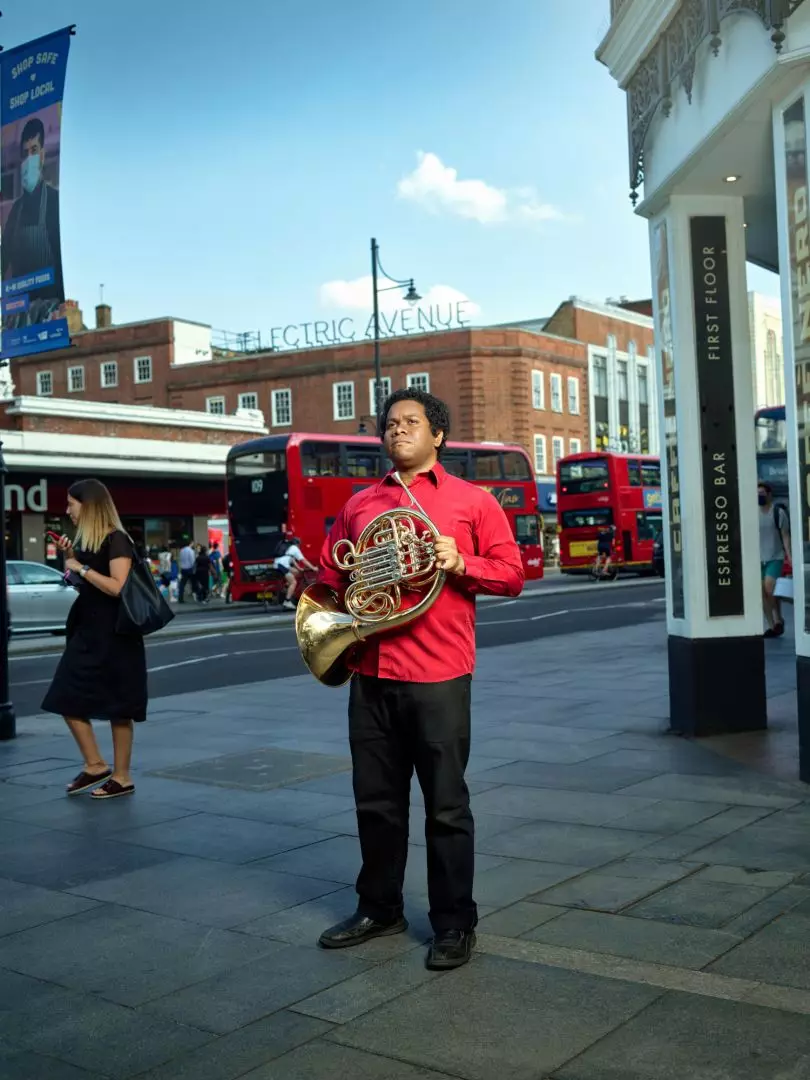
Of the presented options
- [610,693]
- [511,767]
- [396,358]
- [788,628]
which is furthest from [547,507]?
[511,767]

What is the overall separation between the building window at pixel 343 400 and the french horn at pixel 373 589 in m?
50.1

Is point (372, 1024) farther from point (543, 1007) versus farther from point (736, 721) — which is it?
point (736, 721)

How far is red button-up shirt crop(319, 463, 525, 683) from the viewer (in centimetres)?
406

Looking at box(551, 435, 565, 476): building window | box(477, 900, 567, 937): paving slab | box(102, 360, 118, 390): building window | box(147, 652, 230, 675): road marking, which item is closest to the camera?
box(477, 900, 567, 937): paving slab

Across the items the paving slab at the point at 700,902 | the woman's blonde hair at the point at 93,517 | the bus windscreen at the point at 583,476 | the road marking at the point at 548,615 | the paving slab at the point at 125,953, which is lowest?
the road marking at the point at 548,615

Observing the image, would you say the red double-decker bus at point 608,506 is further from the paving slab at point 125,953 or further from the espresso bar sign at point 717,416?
the paving slab at point 125,953

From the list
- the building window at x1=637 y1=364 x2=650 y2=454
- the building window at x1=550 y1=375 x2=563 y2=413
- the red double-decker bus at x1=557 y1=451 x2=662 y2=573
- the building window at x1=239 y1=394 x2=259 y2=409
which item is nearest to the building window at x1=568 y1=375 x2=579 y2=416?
the building window at x1=550 y1=375 x2=563 y2=413

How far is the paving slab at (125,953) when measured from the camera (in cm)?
389

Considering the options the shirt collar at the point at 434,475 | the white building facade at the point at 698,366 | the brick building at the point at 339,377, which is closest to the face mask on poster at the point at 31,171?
the white building facade at the point at 698,366

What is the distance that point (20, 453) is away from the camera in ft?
108

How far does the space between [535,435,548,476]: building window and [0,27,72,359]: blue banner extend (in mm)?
43676

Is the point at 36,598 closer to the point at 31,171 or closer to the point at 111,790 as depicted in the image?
the point at 31,171

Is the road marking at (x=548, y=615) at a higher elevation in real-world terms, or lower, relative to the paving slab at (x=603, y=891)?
lower

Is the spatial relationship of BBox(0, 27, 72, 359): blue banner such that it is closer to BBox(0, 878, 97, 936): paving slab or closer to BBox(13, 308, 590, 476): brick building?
BBox(0, 878, 97, 936): paving slab
